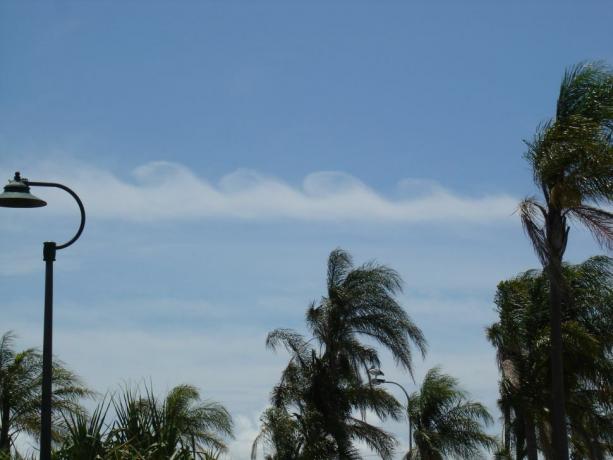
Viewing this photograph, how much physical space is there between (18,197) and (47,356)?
7.02 ft

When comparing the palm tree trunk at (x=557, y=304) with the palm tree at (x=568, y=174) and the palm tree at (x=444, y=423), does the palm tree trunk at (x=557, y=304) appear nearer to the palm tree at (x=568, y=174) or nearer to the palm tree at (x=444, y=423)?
the palm tree at (x=568, y=174)

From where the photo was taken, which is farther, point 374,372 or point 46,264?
point 374,372

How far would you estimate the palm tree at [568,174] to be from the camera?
61.6ft

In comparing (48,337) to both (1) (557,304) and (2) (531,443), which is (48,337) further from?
(2) (531,443)

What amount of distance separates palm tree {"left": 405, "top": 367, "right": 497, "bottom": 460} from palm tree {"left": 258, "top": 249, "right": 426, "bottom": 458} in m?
8.71

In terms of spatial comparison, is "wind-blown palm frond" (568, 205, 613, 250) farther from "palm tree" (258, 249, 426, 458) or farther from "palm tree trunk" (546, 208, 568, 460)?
"palm tree" (258, 249, 426, 458)

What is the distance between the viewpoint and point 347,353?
3034 centimetres

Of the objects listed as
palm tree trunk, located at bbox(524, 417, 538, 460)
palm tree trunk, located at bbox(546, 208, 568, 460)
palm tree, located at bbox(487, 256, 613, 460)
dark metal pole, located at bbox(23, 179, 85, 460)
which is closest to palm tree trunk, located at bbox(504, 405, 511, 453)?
palm tree, located at bbox(487, 256, 613, 460)

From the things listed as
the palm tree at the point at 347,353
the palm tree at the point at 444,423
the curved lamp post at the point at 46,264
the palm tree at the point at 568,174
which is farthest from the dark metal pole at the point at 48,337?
the palm tree at the point at 444,423

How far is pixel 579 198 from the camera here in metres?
19.0

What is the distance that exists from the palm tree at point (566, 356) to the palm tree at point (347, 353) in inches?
119

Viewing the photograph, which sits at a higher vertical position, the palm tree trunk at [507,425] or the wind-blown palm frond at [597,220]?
the wind-blown palm frond at [597,220]

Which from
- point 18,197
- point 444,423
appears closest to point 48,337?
point 18,197

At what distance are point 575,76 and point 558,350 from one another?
213 inches
